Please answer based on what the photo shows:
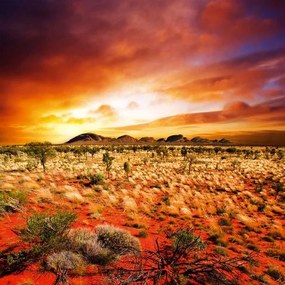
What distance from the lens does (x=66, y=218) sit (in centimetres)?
989

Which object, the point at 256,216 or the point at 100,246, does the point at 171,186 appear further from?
the point at 100,246

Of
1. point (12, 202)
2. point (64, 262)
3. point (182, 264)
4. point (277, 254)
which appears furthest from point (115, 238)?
point (12, 202)

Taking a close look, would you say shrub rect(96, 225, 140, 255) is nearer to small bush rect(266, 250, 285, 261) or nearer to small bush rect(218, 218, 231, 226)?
small bush rect(266, 250, 285, 261)

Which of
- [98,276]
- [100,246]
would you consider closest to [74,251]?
[100,246]

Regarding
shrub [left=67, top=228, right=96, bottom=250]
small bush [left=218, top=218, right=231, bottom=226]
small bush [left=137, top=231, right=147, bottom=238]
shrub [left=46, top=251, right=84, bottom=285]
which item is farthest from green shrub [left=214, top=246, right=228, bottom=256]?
shrub [left=46, top=251, right=84, bottom=285]

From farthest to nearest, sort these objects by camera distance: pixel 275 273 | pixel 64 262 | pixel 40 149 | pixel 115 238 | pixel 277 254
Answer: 1. pixel 40 149
2. pixel 277 254
3. pixel 115 238
4. pixel 275 273
5. pixel 64 262

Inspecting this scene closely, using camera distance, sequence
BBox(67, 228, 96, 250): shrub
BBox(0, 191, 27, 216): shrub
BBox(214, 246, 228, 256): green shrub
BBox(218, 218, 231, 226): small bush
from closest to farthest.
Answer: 1. BBox(67, 228, 96, 250): shrub
2. BBox(214, 246, 228, 256): green shrub
3. BBox(0, 191, 27, 216): shrub
4. BBox(218, 218, 231, 226): small bush

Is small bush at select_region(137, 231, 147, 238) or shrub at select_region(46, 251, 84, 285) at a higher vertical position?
shrub at select_region(46, 251, 84, 285)

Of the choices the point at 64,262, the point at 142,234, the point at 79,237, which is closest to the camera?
the point at 64,262

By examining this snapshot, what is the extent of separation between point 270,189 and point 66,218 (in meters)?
24.4

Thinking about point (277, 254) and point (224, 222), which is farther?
point (224, 222)

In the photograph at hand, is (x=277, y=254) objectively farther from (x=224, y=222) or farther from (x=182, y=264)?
(x=182, y=264)

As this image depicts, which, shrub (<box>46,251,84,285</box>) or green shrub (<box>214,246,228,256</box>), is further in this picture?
green shrub (<box>214,246,228,256</box>)

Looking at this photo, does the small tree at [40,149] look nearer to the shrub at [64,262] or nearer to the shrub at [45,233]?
the shrub at [45,233]
